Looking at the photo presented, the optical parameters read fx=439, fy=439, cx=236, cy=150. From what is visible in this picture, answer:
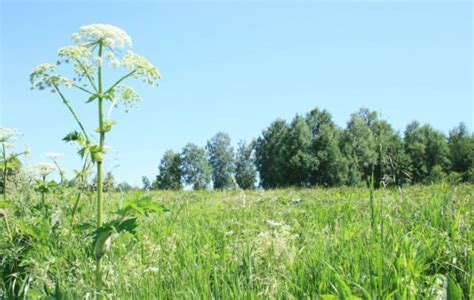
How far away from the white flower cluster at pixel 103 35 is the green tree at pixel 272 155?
2506 inches

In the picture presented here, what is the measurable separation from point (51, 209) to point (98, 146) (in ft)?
6.47

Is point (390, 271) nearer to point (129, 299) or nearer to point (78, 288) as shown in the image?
point (129, 299)

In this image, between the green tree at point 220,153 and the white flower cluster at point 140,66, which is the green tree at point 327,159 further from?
the white flower cluster at point 140,66

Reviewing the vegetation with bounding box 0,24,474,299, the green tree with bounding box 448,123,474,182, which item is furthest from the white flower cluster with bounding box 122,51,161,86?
the green tree with bounding box 448,123,474,182

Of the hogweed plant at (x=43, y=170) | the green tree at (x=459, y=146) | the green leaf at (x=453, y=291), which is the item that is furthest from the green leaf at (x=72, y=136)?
the green tree at (x=459, y=146)

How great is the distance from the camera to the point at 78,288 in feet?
9.16

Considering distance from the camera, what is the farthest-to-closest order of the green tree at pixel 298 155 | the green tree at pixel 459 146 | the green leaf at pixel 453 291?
the green tree at pixel 298 155 < the green tree at pixel 459 146 < the green leaf at pixel 453 291

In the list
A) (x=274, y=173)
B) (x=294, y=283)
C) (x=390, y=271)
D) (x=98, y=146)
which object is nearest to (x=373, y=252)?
(x=390, y=271)

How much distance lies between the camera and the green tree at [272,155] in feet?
Result: 228

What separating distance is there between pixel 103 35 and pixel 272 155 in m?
73.4

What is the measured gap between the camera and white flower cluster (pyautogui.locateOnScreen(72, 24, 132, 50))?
2822 mm

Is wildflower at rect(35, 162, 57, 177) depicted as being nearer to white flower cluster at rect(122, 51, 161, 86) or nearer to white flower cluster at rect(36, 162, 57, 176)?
white flower cluster at rect(36, 162, 57, 176)

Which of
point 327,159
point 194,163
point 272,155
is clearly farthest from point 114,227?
point 194,163

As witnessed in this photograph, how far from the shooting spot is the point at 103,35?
285 centimetres
